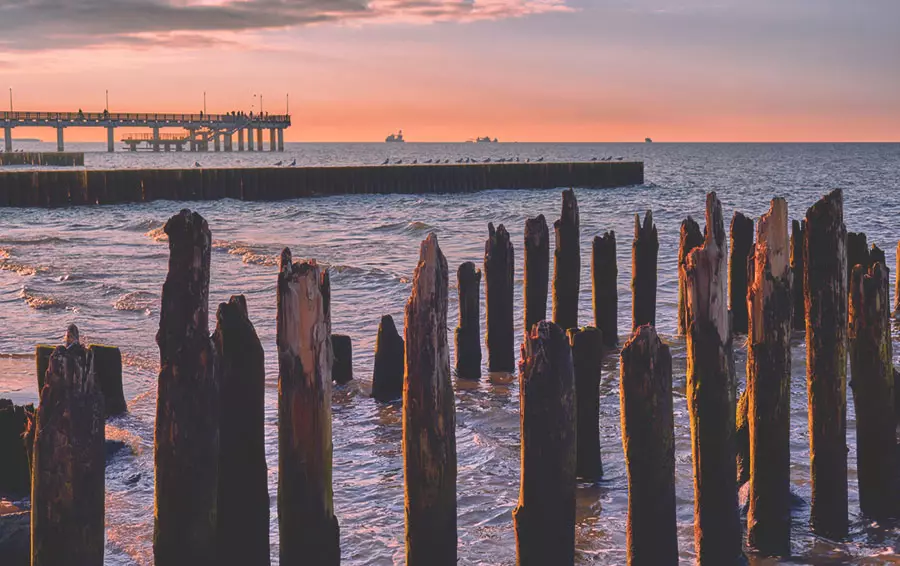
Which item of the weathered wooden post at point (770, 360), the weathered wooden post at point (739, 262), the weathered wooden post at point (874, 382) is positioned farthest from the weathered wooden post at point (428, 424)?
the weathered wooden post at point (739, 262)

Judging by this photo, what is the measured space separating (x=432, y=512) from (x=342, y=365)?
576cm

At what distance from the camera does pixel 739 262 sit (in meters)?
12.5

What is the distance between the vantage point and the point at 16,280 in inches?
779

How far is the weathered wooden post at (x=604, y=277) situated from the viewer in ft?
37.6

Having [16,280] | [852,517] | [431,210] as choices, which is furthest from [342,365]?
[431,210]

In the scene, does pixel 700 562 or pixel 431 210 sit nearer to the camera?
pixel 700 562

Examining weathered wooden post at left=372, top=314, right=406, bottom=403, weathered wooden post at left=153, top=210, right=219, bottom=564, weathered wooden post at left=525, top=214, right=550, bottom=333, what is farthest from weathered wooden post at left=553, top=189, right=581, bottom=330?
weathered wooden post at left=153, top=210, right=219, bottom=564

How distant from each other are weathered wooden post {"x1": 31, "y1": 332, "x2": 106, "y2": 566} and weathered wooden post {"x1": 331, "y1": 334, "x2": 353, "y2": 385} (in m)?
6.08

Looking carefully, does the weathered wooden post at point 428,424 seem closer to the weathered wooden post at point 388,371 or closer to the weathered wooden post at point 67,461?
the weathered wooden post at point 67,461

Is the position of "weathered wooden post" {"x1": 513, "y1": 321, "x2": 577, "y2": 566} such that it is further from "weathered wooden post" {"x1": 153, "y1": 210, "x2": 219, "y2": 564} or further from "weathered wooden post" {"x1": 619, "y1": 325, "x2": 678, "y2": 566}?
"weathered wooden post" {"x1": 153, "y1": 210, "x2": 219, "y2": 564}

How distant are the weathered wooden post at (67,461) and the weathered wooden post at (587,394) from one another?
11.1 ft

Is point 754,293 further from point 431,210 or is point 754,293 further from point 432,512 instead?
point 431,210

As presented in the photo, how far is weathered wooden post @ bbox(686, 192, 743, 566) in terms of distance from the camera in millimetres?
5480

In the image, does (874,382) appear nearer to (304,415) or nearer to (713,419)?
(713,419)
